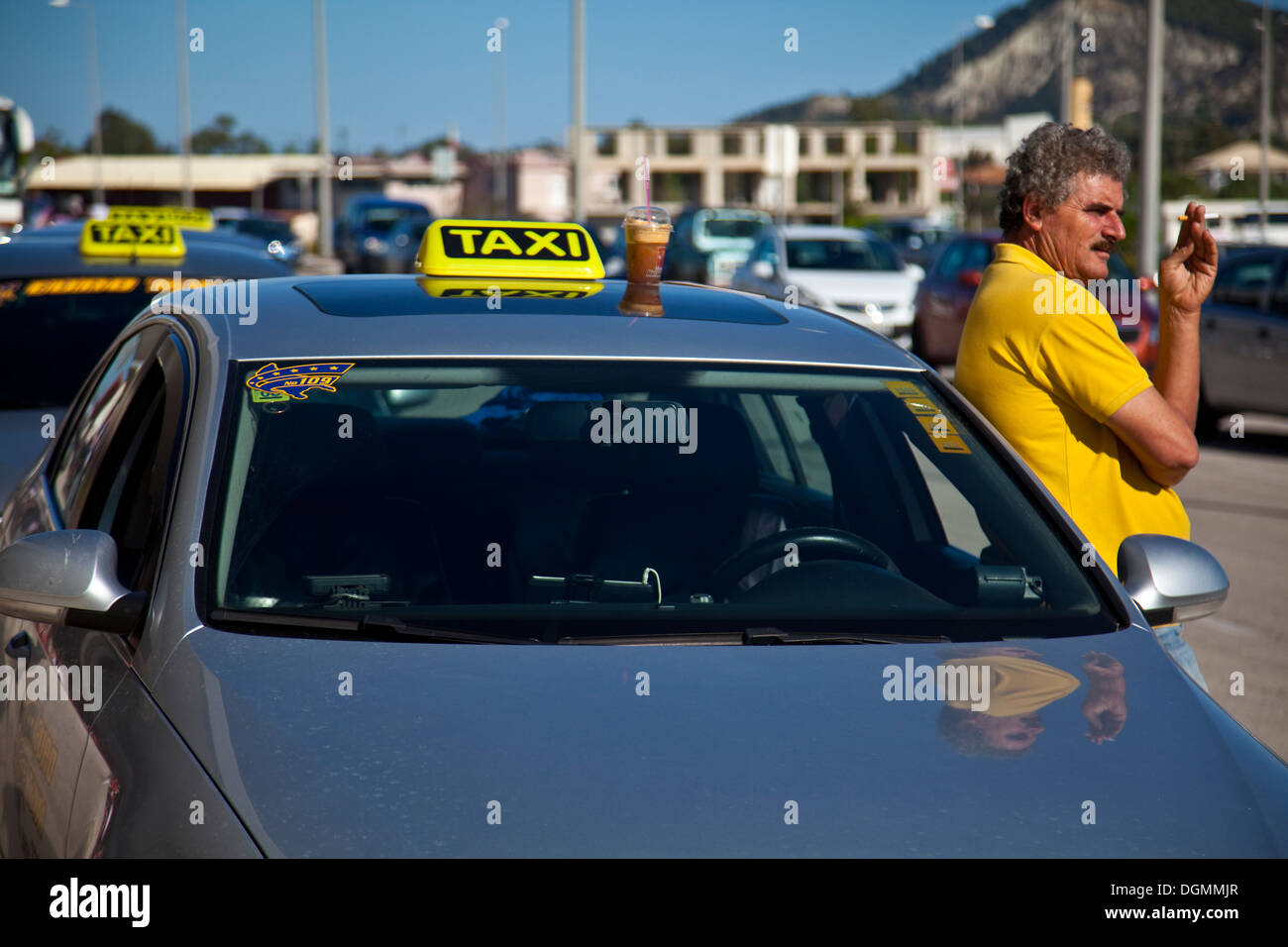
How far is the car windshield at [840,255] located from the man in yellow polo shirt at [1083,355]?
16120 millimetres

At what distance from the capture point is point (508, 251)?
3.70 meters

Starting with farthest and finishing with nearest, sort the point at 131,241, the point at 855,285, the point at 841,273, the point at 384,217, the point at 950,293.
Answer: the point at 384,217
the point at 841,273
the point at 855,285
the point at 950,293
the point at 131,241

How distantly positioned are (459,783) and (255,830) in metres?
0.26

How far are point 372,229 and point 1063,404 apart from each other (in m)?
36.6

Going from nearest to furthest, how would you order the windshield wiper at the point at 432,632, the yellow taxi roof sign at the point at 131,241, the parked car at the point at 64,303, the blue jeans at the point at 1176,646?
1. the windshield wiper at the point at 432,632
2. the blue jeans at the point at 1176,646
3. the parked car at the point at 64,303
4. the yellow taxi roof sign at the point at 131,241

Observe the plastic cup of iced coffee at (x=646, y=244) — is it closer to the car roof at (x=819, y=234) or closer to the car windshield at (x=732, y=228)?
the car roof at (x=819, y=234)

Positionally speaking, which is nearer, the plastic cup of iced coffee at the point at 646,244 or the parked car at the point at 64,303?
the plastic cup of iced coffee at the point at 646,244

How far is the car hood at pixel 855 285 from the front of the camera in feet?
62.2

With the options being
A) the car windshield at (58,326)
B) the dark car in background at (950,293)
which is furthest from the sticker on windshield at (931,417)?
the dark car in background at (950,293)

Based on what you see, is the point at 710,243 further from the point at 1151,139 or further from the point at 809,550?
the point at 809,550

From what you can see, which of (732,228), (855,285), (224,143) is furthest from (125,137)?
(855,285)
